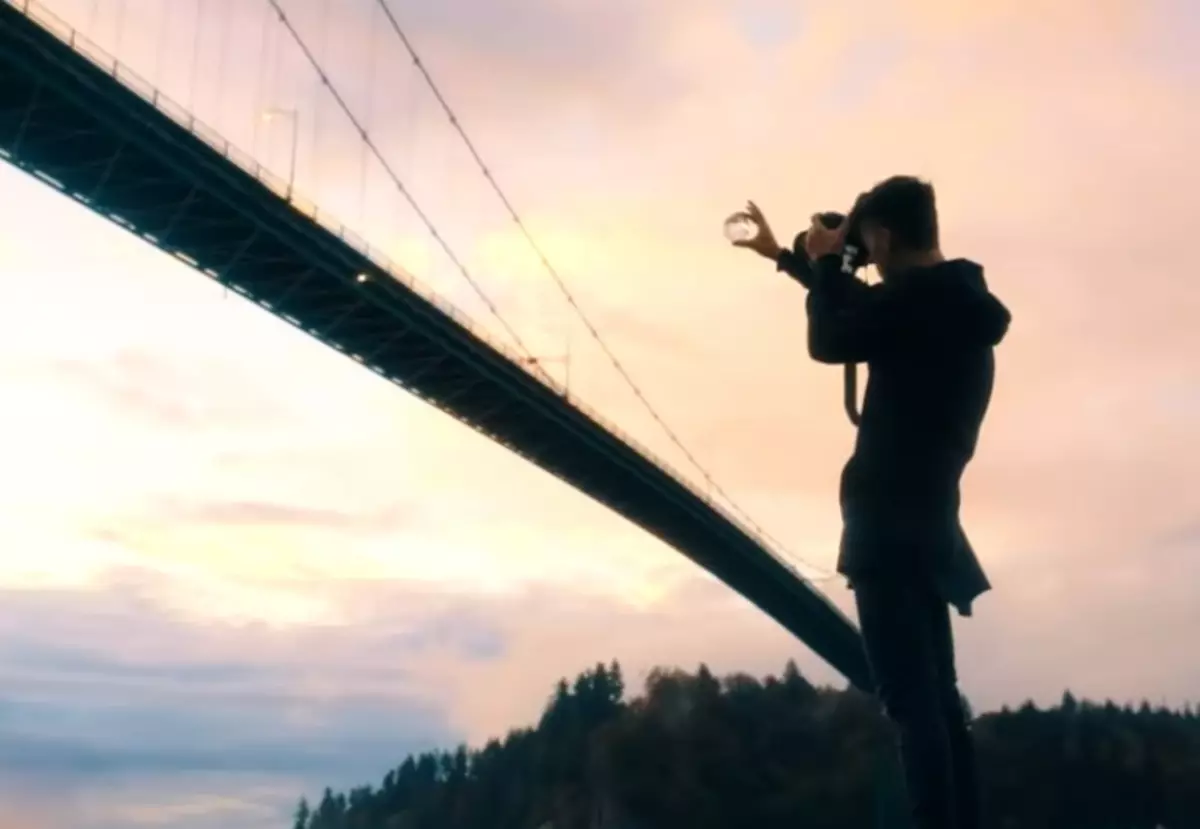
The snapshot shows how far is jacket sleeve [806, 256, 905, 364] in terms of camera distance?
9.23 ft

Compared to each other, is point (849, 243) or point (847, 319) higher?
point (849, 243)

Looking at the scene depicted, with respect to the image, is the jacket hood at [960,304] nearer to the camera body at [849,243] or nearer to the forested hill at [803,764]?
the camera body at [849,243]

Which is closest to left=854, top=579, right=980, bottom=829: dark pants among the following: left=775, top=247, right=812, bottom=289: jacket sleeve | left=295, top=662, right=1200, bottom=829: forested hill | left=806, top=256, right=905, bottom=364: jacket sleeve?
left=806, top=256, right=905, bottom=364: jacket sleeve

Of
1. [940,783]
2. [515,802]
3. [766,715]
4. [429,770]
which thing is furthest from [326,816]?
[940,783]

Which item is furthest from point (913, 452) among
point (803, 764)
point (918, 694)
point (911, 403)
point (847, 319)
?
point (803, 764)

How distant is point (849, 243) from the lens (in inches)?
119

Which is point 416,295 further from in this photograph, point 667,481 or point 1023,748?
point 1023,748

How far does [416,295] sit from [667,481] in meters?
11.2

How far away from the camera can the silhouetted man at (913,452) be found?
2785 millimetres

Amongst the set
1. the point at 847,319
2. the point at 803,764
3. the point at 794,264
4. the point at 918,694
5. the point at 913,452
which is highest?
the point at 803,764

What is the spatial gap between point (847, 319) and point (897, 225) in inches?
11.9

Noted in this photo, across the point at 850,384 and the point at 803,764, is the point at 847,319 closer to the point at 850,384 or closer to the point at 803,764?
the point at 850,384

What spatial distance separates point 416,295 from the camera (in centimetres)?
2995

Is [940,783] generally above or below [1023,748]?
below
